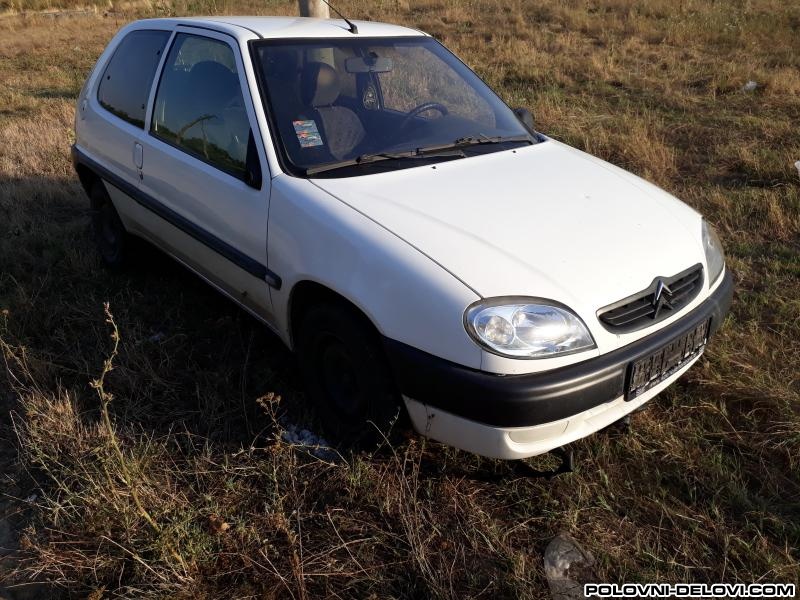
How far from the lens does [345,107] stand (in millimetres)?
2994

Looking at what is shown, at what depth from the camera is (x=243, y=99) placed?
2846 mm

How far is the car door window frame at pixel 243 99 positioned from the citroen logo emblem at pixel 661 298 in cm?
154

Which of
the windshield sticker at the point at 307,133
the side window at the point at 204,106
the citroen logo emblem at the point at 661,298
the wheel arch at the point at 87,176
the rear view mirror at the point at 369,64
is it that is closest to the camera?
the citroen logo emblem at the point at 661,298

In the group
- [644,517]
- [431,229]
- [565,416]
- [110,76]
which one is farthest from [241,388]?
[110,76]

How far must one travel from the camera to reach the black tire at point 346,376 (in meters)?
2.29

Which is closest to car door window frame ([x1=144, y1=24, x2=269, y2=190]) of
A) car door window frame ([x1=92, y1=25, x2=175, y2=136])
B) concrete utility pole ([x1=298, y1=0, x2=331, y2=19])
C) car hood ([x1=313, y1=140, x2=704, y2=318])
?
car door window frame ([x1=92, y1=25, x2=175, y2=136])

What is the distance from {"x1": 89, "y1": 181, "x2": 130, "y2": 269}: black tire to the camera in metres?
4.13

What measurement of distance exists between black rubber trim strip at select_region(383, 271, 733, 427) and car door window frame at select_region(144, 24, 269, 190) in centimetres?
105

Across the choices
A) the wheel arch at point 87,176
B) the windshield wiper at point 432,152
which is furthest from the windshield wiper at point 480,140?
the wheel arch at point 87,176

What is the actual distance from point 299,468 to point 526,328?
1.04m

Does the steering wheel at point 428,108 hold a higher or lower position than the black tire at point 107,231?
higher

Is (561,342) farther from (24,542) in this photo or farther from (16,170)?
(16,170)

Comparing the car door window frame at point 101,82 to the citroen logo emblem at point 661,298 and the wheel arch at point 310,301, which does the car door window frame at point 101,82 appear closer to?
the wheel arch at point 310,301

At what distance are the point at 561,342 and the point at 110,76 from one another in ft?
11.0
